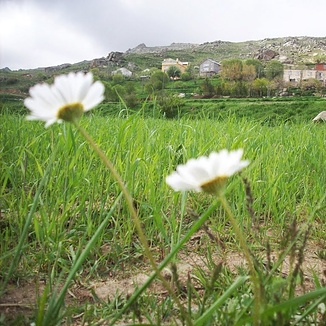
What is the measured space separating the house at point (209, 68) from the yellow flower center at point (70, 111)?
20666 millimetres

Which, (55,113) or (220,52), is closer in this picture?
(55,113)

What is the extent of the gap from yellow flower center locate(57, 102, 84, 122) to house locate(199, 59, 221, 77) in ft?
67.8

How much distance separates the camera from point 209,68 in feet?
→ 70.4

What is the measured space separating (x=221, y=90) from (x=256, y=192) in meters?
19.3

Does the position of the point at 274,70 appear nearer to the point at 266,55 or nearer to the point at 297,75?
the point at 297,75

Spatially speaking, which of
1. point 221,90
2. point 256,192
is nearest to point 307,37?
point 221,90

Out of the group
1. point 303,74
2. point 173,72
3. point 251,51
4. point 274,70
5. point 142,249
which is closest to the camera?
point 142,249

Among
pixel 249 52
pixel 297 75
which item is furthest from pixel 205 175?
pixel 249 52

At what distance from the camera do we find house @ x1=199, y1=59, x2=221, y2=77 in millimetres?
20495

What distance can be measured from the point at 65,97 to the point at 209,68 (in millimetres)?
21933

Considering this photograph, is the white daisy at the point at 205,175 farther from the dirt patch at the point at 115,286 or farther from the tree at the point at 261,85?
the tree at the point at 261,85

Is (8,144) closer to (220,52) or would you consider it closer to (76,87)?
(76,87)

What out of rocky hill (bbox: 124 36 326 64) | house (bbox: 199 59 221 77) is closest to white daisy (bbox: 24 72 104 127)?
house (bbox: 199 59 221 77)

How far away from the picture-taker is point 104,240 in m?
0.72
